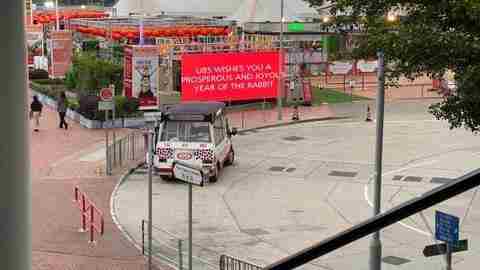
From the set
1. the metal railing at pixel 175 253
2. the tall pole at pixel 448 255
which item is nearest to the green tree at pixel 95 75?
the metal railing at pixel 175 253

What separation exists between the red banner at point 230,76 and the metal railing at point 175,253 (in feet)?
55.9

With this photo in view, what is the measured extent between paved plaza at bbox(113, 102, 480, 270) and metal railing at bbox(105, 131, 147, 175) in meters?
0.96

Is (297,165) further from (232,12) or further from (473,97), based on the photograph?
(232,12)

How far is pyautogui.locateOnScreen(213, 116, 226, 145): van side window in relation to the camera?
862 inches

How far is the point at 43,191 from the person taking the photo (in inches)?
792

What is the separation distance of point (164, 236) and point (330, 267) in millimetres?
10294

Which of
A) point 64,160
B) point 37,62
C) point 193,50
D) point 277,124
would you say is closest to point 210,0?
point 37,62

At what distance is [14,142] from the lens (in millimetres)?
3076

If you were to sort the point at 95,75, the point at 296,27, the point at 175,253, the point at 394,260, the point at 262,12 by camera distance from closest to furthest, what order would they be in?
the point at 394,260, the point at 175,253, the point at 95,75, the point at 262,12, the point at 296,27

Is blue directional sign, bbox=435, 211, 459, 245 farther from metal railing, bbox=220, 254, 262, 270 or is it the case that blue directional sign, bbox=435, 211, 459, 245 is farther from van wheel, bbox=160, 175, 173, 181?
van wheel, bbox=160, 175, 173, 181

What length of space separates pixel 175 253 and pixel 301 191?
6236 mm

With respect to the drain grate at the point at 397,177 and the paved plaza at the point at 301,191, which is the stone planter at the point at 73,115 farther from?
the drain grate at the point at 397,177

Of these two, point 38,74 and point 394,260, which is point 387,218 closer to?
point 394,260

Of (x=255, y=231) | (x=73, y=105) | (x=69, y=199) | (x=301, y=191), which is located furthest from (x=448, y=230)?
(x=73, y=105)
